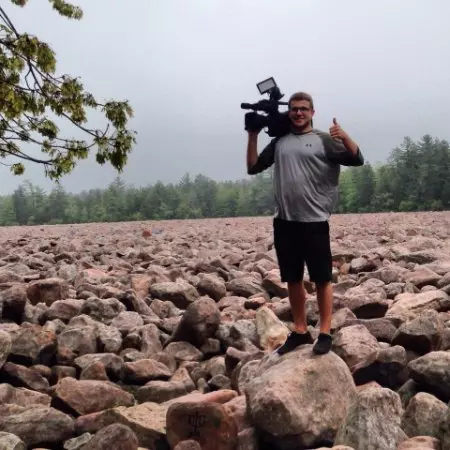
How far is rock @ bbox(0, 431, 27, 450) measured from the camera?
9.83 ft

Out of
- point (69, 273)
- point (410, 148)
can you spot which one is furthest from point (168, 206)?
point (69, 273)

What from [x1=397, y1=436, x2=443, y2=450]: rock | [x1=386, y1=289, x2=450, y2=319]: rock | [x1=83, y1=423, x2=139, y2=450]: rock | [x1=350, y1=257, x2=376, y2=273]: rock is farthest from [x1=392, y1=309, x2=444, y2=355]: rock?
[x1=350, y1=257, x2=376, y2=273]: rock

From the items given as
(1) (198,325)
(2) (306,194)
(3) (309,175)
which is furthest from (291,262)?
(1) (198,325)

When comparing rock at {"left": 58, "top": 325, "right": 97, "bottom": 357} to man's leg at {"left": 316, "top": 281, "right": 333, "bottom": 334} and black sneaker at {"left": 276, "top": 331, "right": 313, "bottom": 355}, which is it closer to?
black sneaker at {"left": 276, "top": 331, "right": 313, "bottom": 355}

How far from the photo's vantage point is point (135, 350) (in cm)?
488

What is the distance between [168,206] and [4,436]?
89443 mm

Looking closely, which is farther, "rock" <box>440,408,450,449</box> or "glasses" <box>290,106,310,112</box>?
"glasses" <box>290,106,310,112</box>

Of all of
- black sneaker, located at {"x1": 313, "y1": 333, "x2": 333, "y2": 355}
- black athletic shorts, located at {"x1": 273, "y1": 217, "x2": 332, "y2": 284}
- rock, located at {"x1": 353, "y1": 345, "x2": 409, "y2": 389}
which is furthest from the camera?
black athletic shorts, located at {"x1": 273, "y1": 217, "x2": 332, "y2": 284}

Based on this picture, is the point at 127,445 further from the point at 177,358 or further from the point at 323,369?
the point at 177,358

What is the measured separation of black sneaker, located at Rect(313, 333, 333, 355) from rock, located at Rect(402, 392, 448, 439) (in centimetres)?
60

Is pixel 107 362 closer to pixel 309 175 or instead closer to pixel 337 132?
→ pixel 309 175

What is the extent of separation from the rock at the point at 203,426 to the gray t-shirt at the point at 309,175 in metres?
1.34

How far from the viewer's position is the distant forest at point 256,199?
6788cm

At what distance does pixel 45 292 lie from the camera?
6332 millimetres
